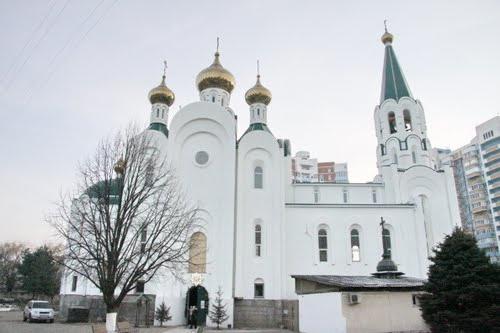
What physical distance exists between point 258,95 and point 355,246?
12922mm

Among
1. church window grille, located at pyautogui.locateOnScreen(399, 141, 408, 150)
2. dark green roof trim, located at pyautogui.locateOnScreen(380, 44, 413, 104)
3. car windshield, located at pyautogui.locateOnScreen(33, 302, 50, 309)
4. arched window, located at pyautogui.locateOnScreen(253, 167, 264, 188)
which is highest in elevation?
dark green roof trim, located at pyautogui.locateOnScreen(380, 44, 413, 104)

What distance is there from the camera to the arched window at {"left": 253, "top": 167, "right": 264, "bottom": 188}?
2672 centimetres

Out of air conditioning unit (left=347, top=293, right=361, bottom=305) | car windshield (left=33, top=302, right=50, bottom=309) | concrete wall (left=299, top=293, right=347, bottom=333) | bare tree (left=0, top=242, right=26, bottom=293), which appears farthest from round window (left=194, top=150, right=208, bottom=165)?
bare tree (left=0, top=242, right=26, bottom=293)

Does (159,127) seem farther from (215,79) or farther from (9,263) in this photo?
(9,263)

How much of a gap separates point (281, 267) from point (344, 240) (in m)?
5.03

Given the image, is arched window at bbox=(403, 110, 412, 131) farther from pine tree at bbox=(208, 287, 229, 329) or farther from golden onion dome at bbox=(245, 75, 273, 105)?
pine tree at bbox=(208, 287, 229, 329)

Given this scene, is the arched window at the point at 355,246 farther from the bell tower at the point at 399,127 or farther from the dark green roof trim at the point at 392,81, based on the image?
the dark green roof trim at the point at 392,81

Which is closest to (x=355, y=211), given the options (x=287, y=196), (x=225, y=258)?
(x=287, y=196)

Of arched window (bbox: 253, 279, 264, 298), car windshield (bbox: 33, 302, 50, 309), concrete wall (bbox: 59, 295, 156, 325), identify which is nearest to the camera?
concrete wall (bbox: 59, 295, 156, 325)

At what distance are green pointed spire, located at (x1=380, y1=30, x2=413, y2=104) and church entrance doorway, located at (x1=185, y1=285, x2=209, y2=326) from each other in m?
21.8

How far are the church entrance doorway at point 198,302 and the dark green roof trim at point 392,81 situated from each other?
21.8 meters

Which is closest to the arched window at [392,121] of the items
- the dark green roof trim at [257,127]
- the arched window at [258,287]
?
the dark green roof trim at [257,127]

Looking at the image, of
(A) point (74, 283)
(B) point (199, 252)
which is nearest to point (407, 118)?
(B) point (199, 252)

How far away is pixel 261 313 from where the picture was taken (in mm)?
23328
